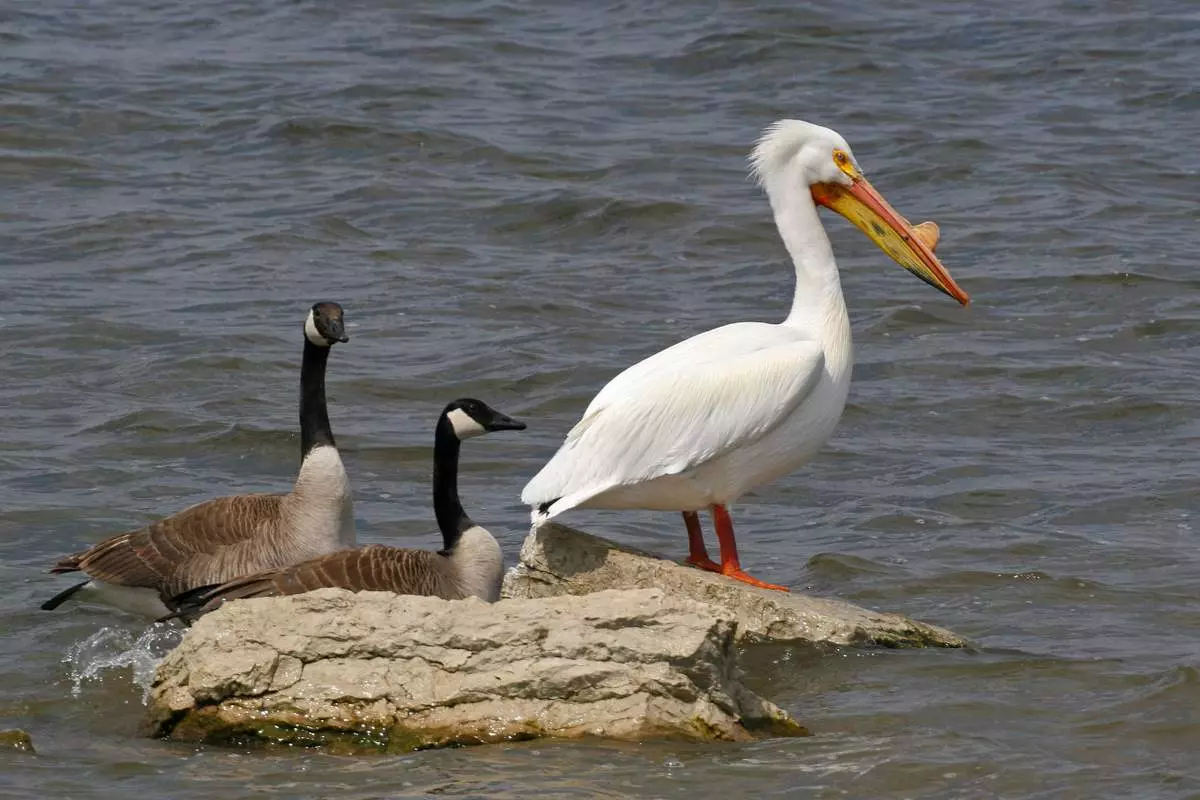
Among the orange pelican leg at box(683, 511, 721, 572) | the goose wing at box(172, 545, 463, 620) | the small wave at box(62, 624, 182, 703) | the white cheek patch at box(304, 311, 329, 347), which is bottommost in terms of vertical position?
the small wave at box(62, 624, 182, 703)

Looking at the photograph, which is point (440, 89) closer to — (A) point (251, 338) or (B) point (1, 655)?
(A) point (251, 338)

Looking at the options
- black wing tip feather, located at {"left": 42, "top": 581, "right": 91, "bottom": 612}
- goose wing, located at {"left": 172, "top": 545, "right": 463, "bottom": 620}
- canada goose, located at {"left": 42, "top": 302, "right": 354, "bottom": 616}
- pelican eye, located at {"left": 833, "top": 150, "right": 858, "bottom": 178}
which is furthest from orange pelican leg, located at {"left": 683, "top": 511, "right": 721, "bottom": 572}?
black wing tip feather, located at {"left": 42, "top": 581, "right": 91, "bottom": 612}

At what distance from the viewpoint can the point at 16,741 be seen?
19.6 ft

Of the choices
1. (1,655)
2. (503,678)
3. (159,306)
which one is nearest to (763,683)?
(503,678)

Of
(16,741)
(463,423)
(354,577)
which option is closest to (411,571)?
(354,577)

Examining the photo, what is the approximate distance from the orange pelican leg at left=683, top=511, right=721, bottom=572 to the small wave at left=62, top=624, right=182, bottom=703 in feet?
6.53

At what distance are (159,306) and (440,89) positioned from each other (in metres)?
5.31

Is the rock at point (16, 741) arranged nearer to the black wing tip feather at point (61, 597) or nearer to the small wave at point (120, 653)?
the small wave at point (120, 653)

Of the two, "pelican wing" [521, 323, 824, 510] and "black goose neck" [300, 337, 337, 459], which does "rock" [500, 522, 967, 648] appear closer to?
"pelican wing" [521, 323, 824, 510]

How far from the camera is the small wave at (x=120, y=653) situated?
272 inches

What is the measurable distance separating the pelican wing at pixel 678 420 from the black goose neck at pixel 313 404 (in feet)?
3.40

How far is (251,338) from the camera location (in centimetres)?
1162

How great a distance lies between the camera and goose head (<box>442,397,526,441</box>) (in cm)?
752

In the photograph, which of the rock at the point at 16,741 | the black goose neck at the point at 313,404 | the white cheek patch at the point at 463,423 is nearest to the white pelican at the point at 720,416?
the white cheek patch at the point at 463,423
